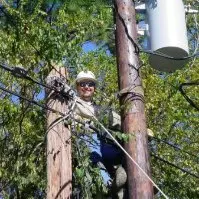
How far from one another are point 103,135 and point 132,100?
1.31 ft

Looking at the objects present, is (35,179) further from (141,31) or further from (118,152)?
(141,31)

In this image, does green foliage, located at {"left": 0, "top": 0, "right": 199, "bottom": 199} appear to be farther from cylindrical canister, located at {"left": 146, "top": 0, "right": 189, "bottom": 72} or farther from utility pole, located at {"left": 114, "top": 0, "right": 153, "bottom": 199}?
cylindrical canister, located at {"left": 146, "top": 0, "right": 189, "bottom": 72}

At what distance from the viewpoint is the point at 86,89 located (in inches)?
185

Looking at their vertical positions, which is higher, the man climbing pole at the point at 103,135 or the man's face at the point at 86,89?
the man's face at the point at 86,89

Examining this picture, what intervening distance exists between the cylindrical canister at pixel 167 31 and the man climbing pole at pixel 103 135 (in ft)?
2.27

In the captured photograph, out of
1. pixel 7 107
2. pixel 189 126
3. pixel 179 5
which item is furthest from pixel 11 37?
pixel 189 126

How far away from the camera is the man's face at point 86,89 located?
4650 millimetres

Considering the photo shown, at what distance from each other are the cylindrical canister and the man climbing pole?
0.69 meters

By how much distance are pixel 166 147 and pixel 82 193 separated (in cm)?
533

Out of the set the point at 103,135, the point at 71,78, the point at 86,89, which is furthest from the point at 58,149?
the point at 71,78

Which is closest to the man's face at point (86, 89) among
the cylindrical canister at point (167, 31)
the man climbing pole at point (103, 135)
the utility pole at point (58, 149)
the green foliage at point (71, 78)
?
the man climbing pole at point (103, 135)

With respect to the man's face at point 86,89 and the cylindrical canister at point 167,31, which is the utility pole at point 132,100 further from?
the man's face at point 86,89

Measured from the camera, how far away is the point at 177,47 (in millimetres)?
4000

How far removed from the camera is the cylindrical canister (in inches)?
158
